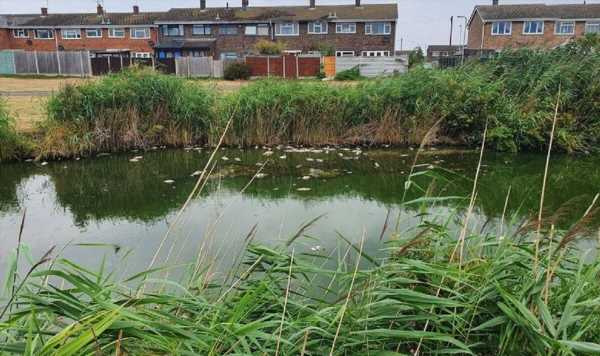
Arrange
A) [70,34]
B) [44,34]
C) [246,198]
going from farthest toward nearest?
[44,34] → [70,34] → [246,198]

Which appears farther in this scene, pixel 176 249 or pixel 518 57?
pixel 518 57

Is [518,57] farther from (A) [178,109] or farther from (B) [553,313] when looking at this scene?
(B) [553,313]

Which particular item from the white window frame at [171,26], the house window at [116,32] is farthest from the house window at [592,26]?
the house window at [116,32]

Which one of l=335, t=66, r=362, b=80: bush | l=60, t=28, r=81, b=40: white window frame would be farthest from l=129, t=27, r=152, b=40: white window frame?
l=335, t=66, r=362, b=80: bush

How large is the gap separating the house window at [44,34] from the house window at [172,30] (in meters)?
10.9

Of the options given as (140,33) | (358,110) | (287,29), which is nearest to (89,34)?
(140,33)

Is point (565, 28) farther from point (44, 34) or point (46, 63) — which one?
point (44, 34)

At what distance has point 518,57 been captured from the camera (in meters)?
11.6

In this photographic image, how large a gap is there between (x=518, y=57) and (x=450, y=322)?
11229 millimetres

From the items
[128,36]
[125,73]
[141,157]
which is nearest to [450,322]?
[141,157]

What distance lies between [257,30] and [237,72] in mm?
11569

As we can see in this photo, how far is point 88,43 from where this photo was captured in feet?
135

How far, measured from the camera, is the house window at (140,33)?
132 feet

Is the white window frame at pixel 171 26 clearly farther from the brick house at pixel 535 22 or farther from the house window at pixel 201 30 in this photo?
the brick house at pixel 535 22
